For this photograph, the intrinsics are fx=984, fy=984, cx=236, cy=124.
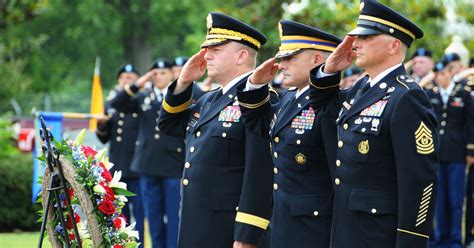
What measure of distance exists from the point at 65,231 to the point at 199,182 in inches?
41.4

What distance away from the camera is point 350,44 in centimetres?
544

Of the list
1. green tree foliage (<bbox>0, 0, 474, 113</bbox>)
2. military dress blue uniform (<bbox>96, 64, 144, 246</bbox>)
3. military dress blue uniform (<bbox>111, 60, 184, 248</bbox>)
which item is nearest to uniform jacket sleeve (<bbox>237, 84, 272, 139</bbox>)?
military dress blue uniform (<bbox>111, 60, 184, 248</bbox>)

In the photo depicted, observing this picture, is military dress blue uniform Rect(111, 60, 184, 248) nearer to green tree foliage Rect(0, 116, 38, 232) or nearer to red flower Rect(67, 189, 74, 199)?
green tree foliage Rect(0, 116, 38, 232)

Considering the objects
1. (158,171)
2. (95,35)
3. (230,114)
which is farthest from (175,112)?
(95,35)

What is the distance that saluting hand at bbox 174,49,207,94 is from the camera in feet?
21.8

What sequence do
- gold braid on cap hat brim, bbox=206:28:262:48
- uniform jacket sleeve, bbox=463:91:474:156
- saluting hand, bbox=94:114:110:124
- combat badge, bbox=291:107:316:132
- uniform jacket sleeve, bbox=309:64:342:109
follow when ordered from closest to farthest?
1. uniform jacket sleeve, bbox=309:64:342:109
2. combat badge, bbox=291:107:316:132
3. gold braid on cap hat brim, bbox=206:28:262:48
4. uniform jacket sleeve, bbox=463:91:474:156
5. saluting hand, bbox=94:114:110:124

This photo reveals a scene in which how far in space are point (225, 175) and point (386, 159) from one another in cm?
140

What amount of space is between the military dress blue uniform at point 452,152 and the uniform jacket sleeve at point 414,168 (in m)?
6.33

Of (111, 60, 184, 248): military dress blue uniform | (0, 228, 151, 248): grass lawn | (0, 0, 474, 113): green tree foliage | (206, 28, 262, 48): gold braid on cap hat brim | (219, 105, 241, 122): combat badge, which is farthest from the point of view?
(0, 0, 474, 113): green tree foliage

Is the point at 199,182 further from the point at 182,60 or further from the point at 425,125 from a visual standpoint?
the point at 182,60

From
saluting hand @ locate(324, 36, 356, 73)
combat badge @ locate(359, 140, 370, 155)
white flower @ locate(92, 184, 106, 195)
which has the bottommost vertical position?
white flower @ locate(92, 184, 106, 195)

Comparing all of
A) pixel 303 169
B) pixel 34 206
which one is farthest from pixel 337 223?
pixel 34 206

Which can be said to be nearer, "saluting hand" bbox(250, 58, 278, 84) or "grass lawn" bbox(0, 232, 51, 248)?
"saluting hand" bbox(250, 58, 278, 84)

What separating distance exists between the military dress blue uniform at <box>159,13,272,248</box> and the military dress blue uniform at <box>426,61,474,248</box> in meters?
5.33
